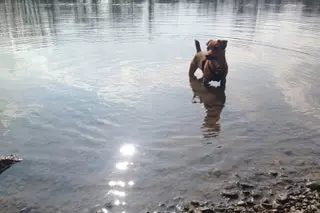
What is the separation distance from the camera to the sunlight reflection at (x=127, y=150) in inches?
245

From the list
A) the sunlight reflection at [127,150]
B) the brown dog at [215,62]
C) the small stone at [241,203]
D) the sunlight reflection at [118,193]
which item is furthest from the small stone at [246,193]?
the brown dog at [215,62]

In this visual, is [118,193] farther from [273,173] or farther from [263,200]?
[273,173]

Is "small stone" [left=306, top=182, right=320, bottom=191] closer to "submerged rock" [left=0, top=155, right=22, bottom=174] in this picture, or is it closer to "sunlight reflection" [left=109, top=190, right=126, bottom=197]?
"sunlight reflection" [left=109, top=190, right=126, bottom=197]

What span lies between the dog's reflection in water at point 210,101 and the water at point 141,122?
5 cm

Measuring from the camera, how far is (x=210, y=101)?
30.0 ft

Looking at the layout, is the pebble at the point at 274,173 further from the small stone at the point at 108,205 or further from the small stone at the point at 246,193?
the small stone at the point at 108,205

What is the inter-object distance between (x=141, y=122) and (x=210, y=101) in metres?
2.48

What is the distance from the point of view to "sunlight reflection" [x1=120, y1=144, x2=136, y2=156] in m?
6.23

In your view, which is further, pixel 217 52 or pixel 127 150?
pixel 217 52

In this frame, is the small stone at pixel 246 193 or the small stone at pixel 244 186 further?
the small stone at pixel 244 186

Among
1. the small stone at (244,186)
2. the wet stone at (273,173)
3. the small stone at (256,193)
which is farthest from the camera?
the wet stone at (273,173)

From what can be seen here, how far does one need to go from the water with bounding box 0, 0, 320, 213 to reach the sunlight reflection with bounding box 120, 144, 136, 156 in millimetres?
39

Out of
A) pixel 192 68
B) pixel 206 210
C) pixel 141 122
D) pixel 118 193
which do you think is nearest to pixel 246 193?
pixel 206 210

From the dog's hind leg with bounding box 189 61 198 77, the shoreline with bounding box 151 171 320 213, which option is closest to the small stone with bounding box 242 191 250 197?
the shoreline with bounding box 151 171 320 213
